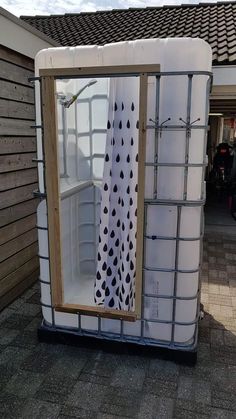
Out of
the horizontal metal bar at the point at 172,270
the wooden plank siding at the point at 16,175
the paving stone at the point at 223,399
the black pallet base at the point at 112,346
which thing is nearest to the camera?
the paving stone at the point at 223,399

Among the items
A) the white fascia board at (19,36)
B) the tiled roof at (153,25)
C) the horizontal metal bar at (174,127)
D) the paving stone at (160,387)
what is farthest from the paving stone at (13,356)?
the tiled roof at (153,25)

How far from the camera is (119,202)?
8.04ft

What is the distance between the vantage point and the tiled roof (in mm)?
5947

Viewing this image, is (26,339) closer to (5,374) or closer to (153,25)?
(5,374)

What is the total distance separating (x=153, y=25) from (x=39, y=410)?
23.4ft

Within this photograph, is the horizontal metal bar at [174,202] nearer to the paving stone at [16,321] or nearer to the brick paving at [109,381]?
the brick paving at [109,381]

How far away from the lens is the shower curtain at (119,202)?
2.25 meters

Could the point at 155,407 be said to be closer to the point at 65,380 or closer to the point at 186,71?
the point at 65,380

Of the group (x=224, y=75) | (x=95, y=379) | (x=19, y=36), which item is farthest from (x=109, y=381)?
(x=224, y=75)

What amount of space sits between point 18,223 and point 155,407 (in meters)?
2.07

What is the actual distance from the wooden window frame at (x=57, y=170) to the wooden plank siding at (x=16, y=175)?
3.17ft

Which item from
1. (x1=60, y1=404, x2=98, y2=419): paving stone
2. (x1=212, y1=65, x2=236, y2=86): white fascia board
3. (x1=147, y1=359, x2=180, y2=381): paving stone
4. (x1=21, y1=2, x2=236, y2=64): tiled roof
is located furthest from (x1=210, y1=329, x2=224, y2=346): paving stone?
(x1=21, y1=2, x2=236, y2=64): tiled roof

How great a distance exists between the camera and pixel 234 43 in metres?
5.38

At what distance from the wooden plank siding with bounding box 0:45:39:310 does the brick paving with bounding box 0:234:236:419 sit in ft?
1.91
